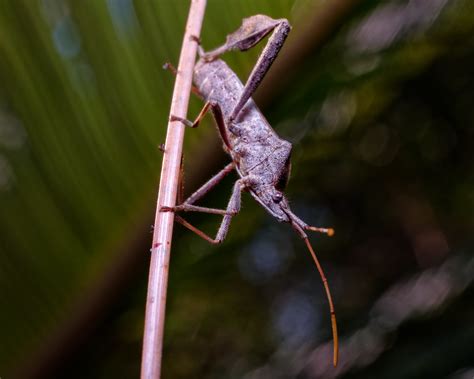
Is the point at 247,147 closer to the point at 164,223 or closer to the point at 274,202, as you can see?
the point at 274,202

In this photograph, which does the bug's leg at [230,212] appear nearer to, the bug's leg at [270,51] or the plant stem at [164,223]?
the bug's leg at [270,51]

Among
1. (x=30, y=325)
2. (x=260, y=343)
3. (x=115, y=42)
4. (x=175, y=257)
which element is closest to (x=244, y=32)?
(x=115, y=42)

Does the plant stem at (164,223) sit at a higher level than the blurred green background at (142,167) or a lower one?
lower

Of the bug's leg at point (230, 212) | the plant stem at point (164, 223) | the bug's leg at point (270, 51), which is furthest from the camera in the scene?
the bug's leg at point (230, 212)

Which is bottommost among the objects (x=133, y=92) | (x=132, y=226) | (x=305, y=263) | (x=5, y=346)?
(x=5, y=346)

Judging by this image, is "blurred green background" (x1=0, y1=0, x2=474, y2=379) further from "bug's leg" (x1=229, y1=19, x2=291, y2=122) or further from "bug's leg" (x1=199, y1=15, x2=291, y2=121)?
"bug's leg" (x1=229, y1=19, x2=291, y2=122)

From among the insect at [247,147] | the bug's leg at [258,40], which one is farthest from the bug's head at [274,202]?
the bug's leg at [258,40]

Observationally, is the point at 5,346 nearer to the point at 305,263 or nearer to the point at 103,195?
the point at 103,195

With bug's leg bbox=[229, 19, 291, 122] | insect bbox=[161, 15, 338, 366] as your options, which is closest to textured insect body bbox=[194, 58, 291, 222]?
insect bbox=[161, 15, 338, 366]
